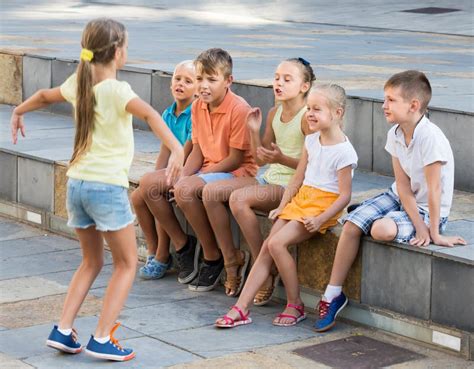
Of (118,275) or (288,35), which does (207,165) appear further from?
(288,35)

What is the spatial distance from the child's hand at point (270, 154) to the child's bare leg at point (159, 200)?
693 mm

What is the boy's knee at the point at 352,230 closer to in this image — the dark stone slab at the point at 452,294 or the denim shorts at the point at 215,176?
the dark stone slab at the point at 452,294

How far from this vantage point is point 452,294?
16.2ft

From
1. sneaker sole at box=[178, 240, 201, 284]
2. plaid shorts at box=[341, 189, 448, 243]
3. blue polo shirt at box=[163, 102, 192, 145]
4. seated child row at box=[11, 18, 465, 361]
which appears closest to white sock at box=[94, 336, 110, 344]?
seated child row at box=[11, 18, 465, 361]

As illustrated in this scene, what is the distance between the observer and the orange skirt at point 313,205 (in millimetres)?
5434

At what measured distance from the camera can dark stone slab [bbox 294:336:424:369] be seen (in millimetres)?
4887

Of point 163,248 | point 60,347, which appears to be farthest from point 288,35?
point 60,347

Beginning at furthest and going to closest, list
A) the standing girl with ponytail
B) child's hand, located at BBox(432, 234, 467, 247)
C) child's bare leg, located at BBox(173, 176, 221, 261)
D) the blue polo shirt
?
1. the blue polo shirt
2. child's bare leg, located at BBox(173, 176, 221, 261)
3. child's hand, located at BBox(432, 234, 467, 247)
4. the standing girl with ponytail

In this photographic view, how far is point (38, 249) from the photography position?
685 cm

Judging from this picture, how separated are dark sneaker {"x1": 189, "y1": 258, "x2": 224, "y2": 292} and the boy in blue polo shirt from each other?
31 cm

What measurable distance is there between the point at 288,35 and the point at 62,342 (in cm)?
806

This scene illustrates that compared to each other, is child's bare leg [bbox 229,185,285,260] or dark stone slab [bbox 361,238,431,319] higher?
child's bare leg [bbox 229,185,285,260]

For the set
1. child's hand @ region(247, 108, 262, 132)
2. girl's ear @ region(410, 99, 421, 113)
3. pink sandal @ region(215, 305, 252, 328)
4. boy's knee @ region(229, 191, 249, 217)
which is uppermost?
girl's ear @ region(410, 99, 421, 113)

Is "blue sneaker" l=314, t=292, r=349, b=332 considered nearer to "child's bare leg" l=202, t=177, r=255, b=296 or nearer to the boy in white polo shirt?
the boy in white polo shirt
